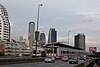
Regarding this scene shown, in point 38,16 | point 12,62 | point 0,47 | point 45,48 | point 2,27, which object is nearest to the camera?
point 12,62

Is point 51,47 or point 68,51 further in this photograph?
point 68,51

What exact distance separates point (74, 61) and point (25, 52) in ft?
312

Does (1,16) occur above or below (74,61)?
above

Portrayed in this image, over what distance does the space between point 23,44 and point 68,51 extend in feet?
97.9

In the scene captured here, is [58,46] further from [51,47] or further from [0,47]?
[0,47]

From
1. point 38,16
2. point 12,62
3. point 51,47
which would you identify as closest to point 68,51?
point 51,47

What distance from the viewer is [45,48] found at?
525 ft

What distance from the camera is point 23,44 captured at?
172 metres

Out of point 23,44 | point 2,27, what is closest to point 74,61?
A: point 2,27

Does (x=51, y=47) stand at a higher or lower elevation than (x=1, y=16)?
lower

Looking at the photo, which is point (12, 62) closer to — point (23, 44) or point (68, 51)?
point (23, 44)

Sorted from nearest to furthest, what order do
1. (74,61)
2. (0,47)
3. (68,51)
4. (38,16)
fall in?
(74,61) → (38,16) → (0,47) → (68,51)

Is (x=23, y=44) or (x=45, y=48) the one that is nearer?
(x=45, y=48)

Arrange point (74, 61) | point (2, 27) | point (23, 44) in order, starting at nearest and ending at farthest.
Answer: point (74, 61), point (2, 27), point (23, 44)
